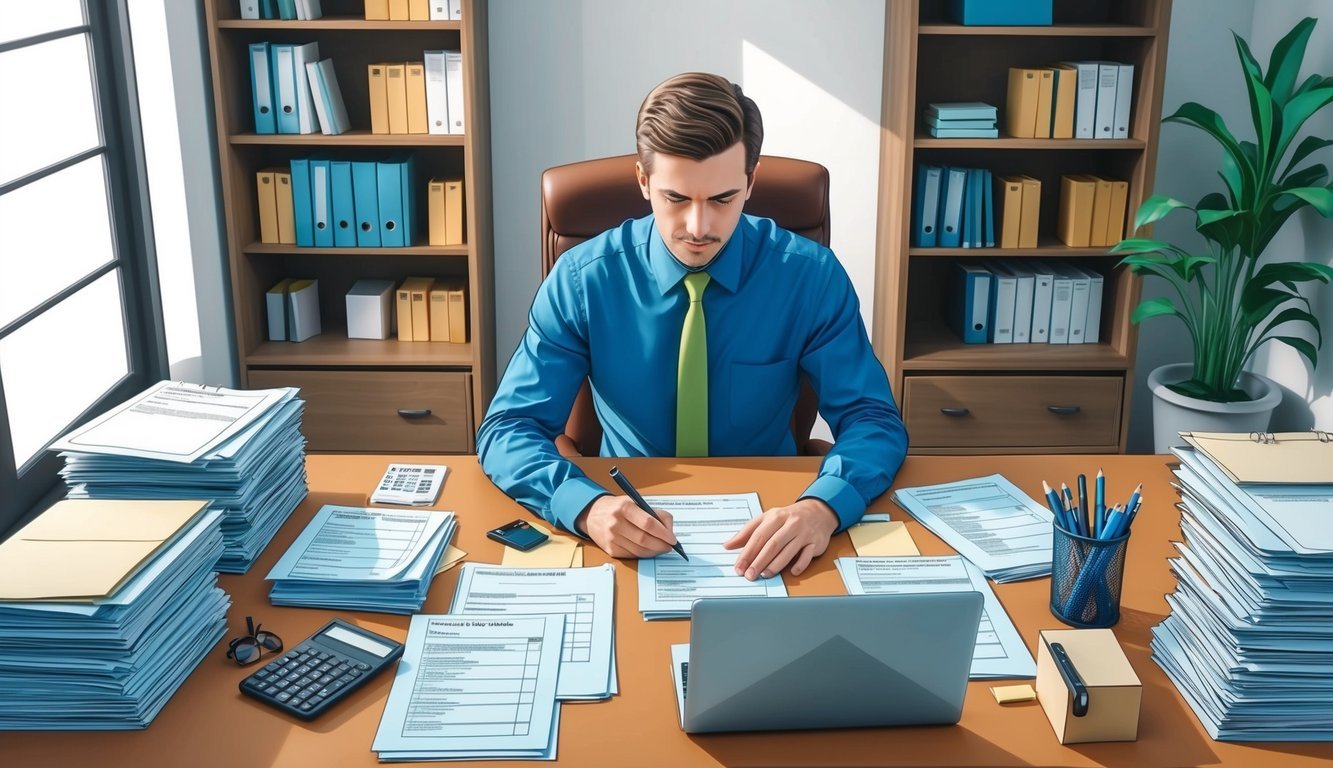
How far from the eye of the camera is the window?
8.41 ft

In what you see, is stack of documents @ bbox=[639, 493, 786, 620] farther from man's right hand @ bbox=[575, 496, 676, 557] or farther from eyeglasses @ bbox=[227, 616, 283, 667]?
eyeglasses @ bbox=[227, 616, 283, 667]

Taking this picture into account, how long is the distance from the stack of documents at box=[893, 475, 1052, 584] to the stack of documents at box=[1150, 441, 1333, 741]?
0.28 meters

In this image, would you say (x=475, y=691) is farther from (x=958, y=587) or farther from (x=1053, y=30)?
(x=1053, y=30)

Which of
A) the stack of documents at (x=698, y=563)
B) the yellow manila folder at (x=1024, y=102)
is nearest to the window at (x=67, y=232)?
the stack of documents at (x=698, y=563)

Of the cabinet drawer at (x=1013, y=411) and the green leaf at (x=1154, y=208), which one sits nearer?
the green leaf at (x=1154, y=208)

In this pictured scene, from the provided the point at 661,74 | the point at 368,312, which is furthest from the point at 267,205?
the point at 661,74

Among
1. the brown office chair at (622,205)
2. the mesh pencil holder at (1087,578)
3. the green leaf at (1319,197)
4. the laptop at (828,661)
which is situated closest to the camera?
the laptop at (828,661)

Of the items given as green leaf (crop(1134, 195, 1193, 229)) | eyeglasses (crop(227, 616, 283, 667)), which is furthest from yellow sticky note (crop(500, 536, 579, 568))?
green leaf (crop(1134, 195, 1193, 229))

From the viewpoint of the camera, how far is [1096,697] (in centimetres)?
116

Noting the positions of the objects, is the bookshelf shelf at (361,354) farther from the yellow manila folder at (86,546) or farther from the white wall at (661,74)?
the yellow manila folder at (86,546)

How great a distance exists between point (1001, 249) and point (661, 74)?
45.6 inches

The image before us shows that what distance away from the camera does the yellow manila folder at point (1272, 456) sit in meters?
1.25

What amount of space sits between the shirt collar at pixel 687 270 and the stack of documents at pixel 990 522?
494 mm

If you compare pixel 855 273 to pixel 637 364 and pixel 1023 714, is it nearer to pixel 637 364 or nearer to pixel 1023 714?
pixel 637 364
